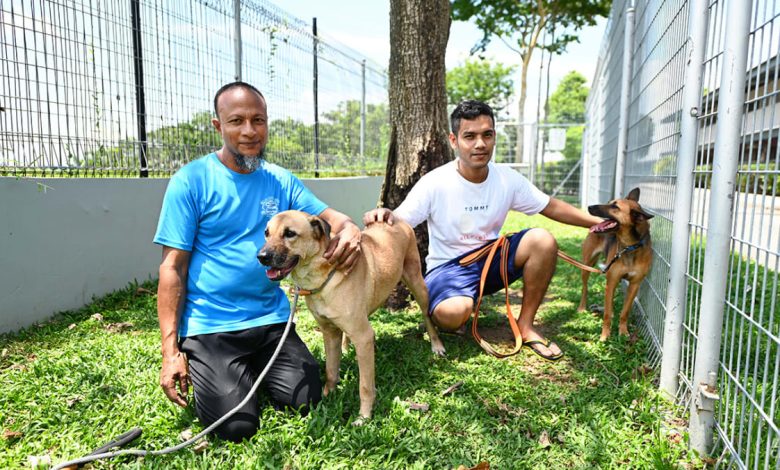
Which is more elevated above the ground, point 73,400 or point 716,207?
point 716,207

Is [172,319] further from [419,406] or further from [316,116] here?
[316,116]

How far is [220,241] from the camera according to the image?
3.15 m

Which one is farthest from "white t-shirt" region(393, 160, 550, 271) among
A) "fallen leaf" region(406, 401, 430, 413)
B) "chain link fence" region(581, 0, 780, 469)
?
"fallen leaf" region(406, 401, 430, 413)

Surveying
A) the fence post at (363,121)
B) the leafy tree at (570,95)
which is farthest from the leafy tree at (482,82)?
the fence post at (363,121)

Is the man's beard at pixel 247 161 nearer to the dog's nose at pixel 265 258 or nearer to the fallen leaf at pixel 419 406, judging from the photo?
the dog's nose at pixel 265 258

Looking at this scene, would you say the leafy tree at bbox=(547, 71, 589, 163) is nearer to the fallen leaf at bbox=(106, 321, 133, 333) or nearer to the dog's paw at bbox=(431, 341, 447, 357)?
the dog's paw at bbox=(431, 341, 447, 357)

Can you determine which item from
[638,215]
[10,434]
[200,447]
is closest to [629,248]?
[638,215]

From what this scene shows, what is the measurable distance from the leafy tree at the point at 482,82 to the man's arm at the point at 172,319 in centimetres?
4778

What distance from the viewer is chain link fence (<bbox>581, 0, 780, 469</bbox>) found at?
1.88 m

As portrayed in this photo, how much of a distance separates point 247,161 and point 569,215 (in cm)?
271

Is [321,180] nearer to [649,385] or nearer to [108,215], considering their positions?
[108,215]

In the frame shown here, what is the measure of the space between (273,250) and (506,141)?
19.9 meters

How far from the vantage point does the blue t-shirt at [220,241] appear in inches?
118

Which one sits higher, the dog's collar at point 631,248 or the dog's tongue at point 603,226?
the dog's tongue at point 603,226
